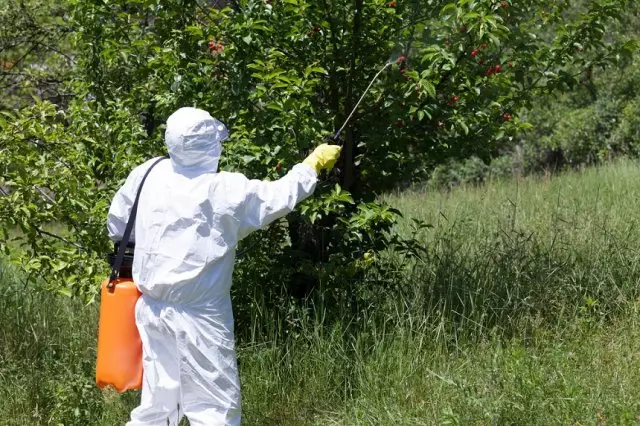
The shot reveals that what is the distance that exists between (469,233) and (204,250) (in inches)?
140

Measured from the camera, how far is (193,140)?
382 cm

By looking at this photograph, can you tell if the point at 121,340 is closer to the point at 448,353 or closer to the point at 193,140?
the point at 193,140

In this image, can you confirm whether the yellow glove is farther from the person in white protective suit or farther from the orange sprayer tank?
the orange sprayer tank

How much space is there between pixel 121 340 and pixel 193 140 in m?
0.98

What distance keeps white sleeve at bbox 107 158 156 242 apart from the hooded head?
0.24m

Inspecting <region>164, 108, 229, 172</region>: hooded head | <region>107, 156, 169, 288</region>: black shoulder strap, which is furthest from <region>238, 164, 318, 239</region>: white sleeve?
<region>107, 156, 169, 288</region>: black shoulder strap

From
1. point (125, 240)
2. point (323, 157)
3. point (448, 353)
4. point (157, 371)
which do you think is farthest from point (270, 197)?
point (448, 353)

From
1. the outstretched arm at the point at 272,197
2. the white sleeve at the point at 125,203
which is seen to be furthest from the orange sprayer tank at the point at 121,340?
the outstretched arm at the point at 272,197

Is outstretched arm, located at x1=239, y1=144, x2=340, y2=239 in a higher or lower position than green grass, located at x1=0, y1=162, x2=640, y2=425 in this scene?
higher

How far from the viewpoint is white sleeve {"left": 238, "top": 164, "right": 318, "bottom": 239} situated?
3793mm

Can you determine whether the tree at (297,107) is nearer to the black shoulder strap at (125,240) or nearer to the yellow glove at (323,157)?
the yellow glove at (323,157)

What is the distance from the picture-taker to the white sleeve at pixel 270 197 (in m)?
3.79

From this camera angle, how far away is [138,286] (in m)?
3.95

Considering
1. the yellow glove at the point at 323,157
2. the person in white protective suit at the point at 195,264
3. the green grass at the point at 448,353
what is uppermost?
the yellow glove at the point at 323,157
